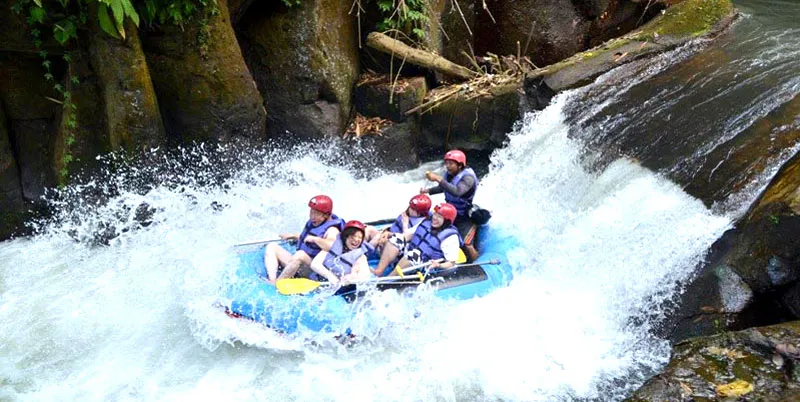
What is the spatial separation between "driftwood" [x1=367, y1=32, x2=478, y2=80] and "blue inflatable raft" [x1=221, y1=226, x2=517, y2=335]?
3.10m

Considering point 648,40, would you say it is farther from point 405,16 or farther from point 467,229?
point 467,229

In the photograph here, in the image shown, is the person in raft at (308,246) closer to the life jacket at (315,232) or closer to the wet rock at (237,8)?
the life jacket at (315,232)

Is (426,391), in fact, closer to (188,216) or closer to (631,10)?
(188,216)

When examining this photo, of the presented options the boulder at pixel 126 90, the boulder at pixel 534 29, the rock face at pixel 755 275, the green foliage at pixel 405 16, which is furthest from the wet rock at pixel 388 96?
the rock face at pixel 755 275

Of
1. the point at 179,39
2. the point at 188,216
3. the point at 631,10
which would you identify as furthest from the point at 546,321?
the point at 631,10

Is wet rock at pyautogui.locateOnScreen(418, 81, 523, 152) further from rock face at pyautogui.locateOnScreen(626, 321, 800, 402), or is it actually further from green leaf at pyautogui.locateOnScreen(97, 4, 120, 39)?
rock face at pyautogui.locateOnScreen(626, 321, 800, 402)

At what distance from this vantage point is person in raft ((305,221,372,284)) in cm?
532

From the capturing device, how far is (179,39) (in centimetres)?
645

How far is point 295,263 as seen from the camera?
5391 mm

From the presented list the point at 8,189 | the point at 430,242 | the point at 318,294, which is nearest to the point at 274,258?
the point at 318,294

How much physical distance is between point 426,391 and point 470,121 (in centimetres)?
410

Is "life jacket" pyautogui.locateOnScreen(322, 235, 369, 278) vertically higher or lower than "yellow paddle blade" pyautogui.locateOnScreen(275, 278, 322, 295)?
higher

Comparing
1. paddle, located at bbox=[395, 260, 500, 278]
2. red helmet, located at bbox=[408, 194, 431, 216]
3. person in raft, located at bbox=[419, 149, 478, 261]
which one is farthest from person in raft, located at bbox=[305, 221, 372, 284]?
person in raft, located at bbox=[419, 149, 478, 261]

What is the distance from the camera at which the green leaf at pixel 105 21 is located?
5.37 metres
